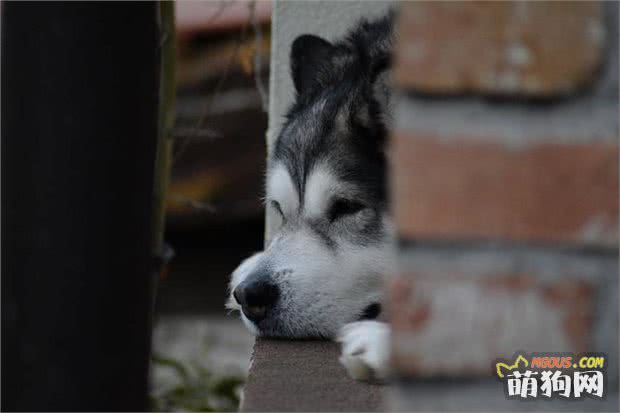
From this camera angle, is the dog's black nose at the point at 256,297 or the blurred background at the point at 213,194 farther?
the blurred background at the point at 213,194

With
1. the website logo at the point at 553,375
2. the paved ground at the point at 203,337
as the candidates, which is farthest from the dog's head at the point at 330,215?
the paved ground at the point at 203,337

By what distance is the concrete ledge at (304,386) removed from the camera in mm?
1436

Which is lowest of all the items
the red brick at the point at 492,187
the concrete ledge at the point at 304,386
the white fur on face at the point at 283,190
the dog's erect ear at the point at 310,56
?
the concrete ledge at the point at 304,386

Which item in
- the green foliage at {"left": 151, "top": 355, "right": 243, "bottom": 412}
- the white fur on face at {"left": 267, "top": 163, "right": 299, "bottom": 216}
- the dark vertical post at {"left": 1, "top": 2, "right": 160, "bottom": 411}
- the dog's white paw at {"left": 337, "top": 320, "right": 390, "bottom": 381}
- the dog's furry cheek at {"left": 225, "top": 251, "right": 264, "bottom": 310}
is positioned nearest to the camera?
the dark vertical post at {"left": 1, "top": 2, "right": 160, "bottom": 411}

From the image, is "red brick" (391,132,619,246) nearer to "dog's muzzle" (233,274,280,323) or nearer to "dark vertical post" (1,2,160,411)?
"dark vertical post" (1,2,160,411)

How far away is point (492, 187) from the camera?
1002 mm

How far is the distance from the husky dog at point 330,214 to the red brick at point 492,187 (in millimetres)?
1239

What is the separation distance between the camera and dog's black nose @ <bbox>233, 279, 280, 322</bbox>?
2.37m

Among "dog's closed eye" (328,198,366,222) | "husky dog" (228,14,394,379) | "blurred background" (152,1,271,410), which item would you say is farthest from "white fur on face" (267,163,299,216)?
"blurred background" (152,1,271,410)

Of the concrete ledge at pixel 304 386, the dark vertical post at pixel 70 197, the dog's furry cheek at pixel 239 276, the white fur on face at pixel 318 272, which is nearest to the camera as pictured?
the dark vertical post at pixel 70 197

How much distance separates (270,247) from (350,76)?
575mm

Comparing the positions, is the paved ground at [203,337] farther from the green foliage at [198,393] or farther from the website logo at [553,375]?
the website logo at [553,375]

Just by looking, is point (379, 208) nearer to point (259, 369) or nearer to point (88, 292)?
point (259, 369)

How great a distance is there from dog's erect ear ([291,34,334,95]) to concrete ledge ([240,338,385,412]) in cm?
114
